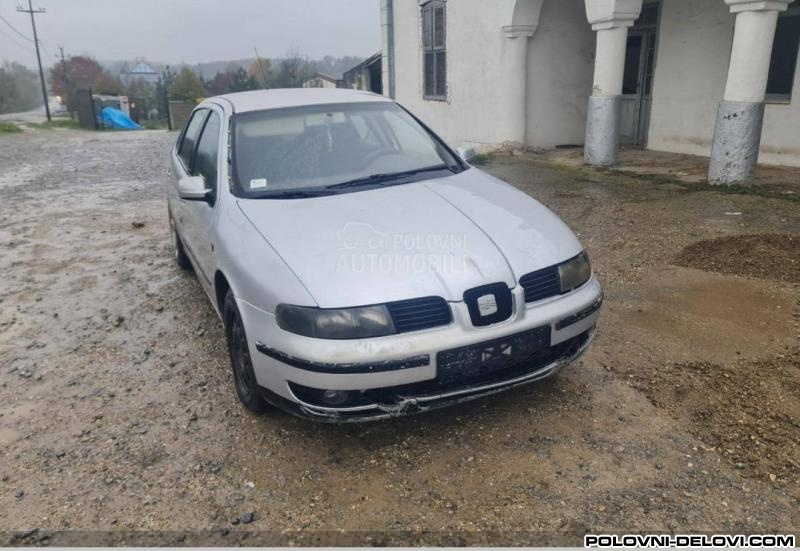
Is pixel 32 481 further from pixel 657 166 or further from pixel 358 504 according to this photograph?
pixel 657 166

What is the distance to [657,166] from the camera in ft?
32.1

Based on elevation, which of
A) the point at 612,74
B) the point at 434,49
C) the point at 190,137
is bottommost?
the point at 190,137

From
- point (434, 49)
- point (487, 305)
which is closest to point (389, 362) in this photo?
point (487, 305)

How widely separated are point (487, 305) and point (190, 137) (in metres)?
3.25

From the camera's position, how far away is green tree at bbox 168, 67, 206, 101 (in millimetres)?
47831

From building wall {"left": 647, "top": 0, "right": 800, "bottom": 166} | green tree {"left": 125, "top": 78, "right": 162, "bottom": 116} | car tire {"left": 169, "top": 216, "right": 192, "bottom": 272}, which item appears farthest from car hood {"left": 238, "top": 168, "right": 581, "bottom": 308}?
green tree {"left": 125, "top": 78, "right": 162, "bottom": 116}

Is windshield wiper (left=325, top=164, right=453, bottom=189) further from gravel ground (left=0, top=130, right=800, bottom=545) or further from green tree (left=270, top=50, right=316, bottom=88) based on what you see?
green tree (left=270, top=50, right=316, bottom=88)

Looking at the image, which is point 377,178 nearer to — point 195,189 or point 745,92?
point 195,189

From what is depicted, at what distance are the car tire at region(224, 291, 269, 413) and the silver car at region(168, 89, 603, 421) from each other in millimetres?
14

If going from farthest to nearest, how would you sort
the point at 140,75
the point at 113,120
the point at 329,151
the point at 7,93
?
1. the point at 140,75
2. the point at 7,93
3. the point at 113,120
4. the point at 329,151

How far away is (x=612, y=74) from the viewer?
9344mm

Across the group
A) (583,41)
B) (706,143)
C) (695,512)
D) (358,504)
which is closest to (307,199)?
(358,504)

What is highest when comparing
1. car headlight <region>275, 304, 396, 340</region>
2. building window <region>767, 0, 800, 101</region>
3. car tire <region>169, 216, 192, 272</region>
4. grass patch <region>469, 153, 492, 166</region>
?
building window <region>767, 0, 800, 101</region>

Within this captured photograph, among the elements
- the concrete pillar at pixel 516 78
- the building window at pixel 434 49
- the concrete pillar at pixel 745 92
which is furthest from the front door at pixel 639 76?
the building window at pixel 434 49
